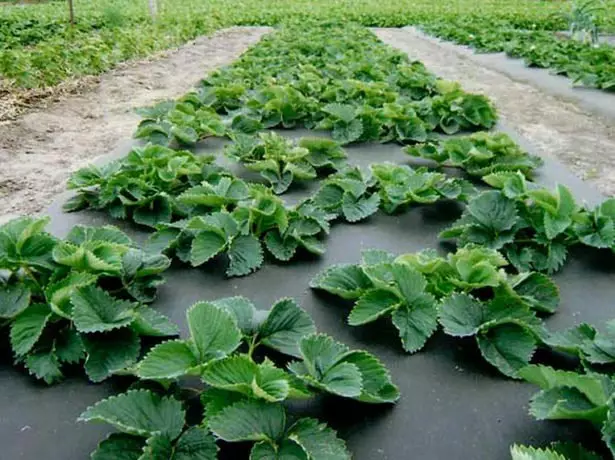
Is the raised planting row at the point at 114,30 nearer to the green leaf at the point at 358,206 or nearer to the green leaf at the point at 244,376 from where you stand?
the green leaf at the point at 358,206

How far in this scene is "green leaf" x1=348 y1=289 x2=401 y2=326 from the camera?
4.58 feet

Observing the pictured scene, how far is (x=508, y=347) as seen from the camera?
131 cm

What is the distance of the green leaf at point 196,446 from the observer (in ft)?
3.35

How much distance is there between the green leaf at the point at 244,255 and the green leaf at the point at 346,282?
0.22 meters

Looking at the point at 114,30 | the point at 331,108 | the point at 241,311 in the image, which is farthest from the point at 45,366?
the point at 114,30

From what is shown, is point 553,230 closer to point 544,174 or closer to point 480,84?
point 544,174

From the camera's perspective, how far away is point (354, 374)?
115cm

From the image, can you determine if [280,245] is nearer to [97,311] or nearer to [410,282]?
[410,282]

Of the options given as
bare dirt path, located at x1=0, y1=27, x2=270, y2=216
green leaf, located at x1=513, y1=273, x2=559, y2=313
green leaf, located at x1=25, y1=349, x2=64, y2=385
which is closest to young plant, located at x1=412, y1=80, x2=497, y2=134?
bare dirt path, located at x1=0, y1=27, x2=270, y2=216

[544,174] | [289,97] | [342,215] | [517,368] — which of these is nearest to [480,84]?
[289,97]

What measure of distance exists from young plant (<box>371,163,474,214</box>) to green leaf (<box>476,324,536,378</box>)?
795 mm

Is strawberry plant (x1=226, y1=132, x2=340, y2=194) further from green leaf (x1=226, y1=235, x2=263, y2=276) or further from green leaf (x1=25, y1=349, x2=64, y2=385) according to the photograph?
green leaf (x1=25, y1=349, x2=64, y2=385)

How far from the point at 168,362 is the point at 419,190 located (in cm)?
122

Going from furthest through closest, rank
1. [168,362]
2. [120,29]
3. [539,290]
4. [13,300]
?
[120,29], [539,290], [13,300], [168,362]
